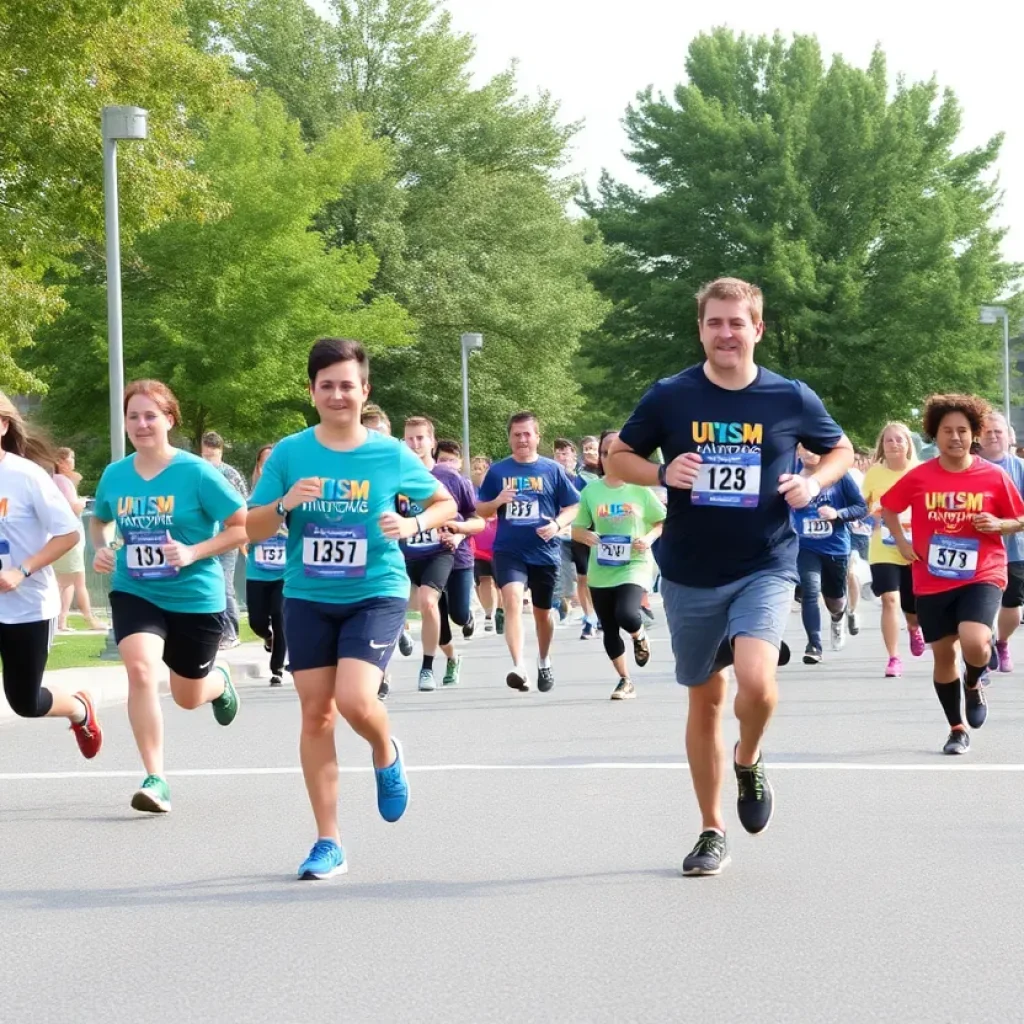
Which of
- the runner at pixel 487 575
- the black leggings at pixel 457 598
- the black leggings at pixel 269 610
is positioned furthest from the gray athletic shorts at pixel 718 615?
the runner at pixel 487 575

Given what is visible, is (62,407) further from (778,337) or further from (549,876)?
(549,876)

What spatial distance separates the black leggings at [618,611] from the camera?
1383 cm

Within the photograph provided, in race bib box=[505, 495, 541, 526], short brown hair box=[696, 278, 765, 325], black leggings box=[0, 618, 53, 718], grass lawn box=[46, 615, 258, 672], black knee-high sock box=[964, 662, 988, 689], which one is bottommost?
grass lawn box=[46, 615, 258, 672]

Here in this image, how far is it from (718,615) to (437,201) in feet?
164

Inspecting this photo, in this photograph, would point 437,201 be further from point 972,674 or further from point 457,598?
point 972,674

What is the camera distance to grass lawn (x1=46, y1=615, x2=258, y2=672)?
17031 mm

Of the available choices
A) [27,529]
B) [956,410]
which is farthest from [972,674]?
[27,529]

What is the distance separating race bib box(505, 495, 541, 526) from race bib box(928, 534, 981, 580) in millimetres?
4425

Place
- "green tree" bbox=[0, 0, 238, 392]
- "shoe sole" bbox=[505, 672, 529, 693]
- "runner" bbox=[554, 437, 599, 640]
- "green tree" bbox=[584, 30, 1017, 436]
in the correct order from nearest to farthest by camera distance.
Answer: "shoe sole" bbox=[505, 672, 529, 693] → "runner" bbox=[554, 437, 599, 640] → "green tree" bbox=[0, 0, 238, 392] → "green tree" bbox=[584, 30, 1017, 436]

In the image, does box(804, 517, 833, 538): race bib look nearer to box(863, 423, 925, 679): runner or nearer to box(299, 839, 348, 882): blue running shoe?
box(863, 423, 925, 679): runner

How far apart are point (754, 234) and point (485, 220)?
740 centimetres

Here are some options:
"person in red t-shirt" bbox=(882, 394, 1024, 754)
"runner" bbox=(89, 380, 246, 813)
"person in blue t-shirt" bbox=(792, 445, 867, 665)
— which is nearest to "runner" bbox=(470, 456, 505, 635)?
"person in blue t-shirt" bbox=(792, 445, 867, 665)

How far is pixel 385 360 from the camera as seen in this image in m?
54.9

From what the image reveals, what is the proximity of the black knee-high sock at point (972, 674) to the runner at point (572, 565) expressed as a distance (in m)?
9.73
